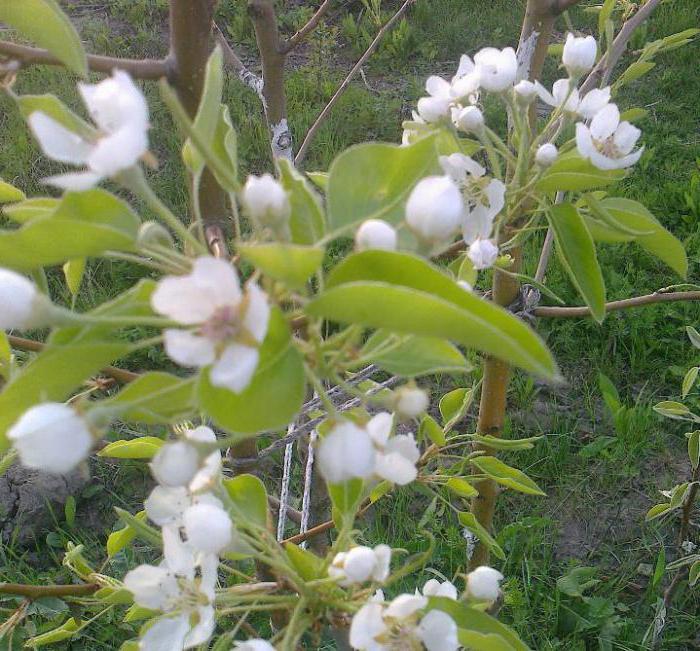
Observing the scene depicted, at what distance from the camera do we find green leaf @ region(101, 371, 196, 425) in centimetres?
51

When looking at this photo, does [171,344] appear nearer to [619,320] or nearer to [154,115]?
[619,320]

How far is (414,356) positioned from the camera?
0.58m

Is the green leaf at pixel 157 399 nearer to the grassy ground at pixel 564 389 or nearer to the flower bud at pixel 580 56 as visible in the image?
the flower bud at pixel 580 56

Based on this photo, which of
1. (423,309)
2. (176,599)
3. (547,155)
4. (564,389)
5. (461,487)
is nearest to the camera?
(423,309)

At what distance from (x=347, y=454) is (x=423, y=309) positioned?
148 mm

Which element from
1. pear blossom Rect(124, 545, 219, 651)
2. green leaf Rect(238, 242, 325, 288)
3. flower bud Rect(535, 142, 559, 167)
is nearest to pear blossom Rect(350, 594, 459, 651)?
pear blossom Rect(124, 545, 219, 651)

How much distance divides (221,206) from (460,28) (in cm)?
376

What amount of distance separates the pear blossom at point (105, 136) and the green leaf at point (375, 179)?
148 mm

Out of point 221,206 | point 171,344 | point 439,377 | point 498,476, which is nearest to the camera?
point 171,344

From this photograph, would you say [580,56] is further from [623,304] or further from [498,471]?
[498,471]

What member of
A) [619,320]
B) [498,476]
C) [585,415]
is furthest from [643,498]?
[498,476]

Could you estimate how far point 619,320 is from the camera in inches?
Result: 110

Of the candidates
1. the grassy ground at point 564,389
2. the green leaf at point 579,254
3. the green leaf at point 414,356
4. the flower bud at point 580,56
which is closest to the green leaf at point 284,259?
the green leaf at point 414,356

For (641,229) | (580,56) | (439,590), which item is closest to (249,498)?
(439,590)
